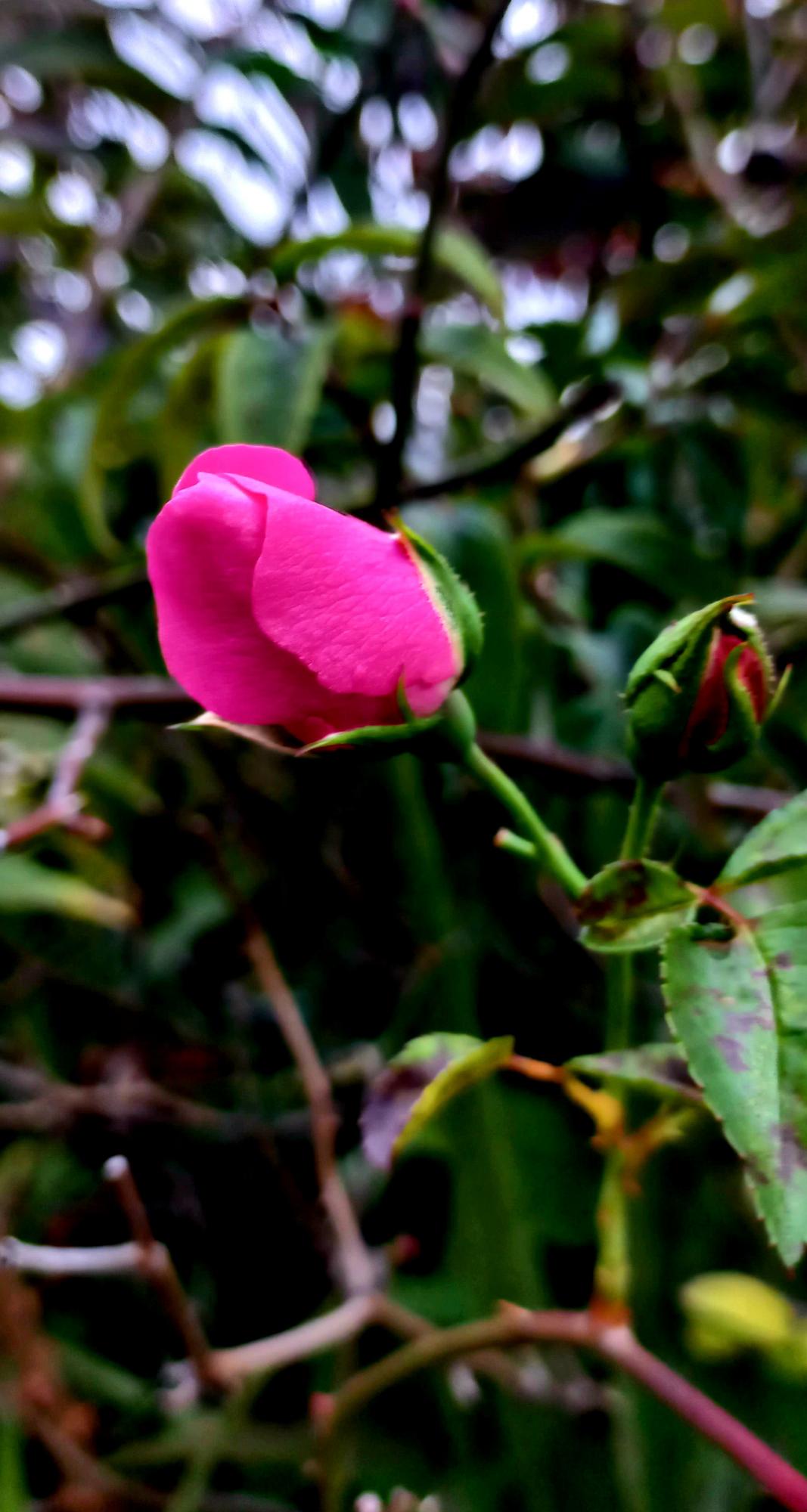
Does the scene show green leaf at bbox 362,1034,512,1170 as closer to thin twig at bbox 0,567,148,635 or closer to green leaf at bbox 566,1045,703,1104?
green leaf at bbox 566,1045,703,1104

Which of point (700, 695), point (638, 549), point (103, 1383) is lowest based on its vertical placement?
point (103, 1383)

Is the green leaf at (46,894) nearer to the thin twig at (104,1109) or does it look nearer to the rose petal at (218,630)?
the thin twig at (104,1109)

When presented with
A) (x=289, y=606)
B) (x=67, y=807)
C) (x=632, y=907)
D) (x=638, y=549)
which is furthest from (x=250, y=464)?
(x=638, y=549)

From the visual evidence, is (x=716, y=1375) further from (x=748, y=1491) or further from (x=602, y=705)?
(x=602, y=705)

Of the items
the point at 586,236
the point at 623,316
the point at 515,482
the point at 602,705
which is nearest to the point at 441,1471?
the point at 602,705

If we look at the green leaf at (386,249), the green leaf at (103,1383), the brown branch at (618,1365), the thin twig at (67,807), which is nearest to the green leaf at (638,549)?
the green leaf at (386,249)

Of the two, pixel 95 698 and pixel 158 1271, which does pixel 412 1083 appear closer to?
pixel 158 1271
